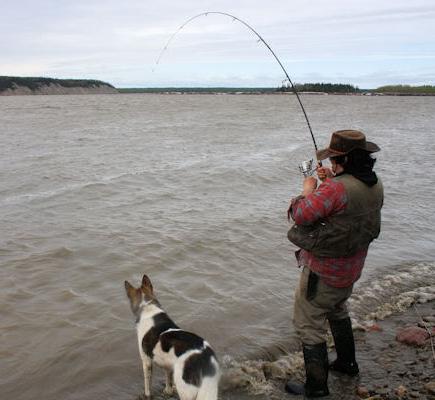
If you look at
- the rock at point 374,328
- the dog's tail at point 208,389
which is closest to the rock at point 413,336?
the rock at point 374,328

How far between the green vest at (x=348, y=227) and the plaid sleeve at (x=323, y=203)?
0.05m

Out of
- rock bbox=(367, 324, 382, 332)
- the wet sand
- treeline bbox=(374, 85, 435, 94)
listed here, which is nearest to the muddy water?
rock bbox=(367, 324, 382, 332)

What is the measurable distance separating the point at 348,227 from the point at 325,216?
22 cm

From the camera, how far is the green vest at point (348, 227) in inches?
165

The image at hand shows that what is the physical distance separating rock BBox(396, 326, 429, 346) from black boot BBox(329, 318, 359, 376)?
1.05 m

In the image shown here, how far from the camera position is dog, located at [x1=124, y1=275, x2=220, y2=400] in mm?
3949

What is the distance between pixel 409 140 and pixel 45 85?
173988mm

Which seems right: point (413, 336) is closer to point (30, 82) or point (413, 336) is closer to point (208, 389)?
point (208, 389)

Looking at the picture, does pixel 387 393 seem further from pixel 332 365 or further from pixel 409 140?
pixel 409 140

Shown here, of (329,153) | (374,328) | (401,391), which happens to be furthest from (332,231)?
(374,328)

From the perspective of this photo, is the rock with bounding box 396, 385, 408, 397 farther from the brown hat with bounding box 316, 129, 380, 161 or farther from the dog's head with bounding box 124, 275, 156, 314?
the dog's head with bounding box 124, 275, 156, 314

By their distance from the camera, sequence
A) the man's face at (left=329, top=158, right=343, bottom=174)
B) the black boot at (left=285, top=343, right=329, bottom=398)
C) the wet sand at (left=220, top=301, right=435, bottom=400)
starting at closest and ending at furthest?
the man's face at (left=329, top=158, right=343, bottom=174), the black boot at (left=285, top=343, right=329, bottom=398), the wet sand at (left=220, top=301, right=435, bottom=400)

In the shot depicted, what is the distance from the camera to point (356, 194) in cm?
416

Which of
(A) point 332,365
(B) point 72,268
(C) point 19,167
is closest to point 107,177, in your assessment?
(C) point 19,167
